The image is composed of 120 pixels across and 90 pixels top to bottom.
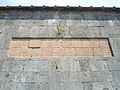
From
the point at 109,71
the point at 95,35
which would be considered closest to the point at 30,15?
the point at 95,35

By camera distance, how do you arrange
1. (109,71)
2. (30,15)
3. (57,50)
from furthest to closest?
1. (30,15)
2. (57,50)
3. (109,71)

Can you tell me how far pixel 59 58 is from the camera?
6.46 metres

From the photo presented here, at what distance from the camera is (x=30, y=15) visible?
7.79m

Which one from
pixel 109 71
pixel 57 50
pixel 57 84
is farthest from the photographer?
pixel 57 50

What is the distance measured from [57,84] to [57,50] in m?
1.29

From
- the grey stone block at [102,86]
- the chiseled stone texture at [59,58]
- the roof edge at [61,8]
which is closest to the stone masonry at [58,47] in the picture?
the chiseled stone texture at [59,58]

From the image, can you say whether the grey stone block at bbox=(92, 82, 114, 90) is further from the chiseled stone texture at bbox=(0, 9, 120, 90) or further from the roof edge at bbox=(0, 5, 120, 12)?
the roof edge at bbox=(0, 5, 120, 12)

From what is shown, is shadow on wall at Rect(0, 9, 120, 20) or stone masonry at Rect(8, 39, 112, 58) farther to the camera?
shadow on wall at Rect(0, 9, 120, 20)

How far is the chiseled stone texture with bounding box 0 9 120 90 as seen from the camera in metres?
5.85

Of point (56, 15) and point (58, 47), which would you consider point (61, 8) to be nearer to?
point (56, 15)

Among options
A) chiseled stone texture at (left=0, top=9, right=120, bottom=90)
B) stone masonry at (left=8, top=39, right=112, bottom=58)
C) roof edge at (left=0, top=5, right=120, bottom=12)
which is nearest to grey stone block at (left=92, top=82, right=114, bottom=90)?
chiseled stone texture at (left=0, top=9, right=120, bottom=90)

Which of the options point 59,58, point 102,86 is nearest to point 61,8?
point 59,58

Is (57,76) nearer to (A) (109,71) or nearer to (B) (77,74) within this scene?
(B) (77,74)

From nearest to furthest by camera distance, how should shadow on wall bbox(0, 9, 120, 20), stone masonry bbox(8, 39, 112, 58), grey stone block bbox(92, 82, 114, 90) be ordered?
grey stone block bbox(92, 82, 114, 90)
stone masonry bbox(8, 39, 112, 58)
shadow on wall bbox(0, 9, 120, 20)
